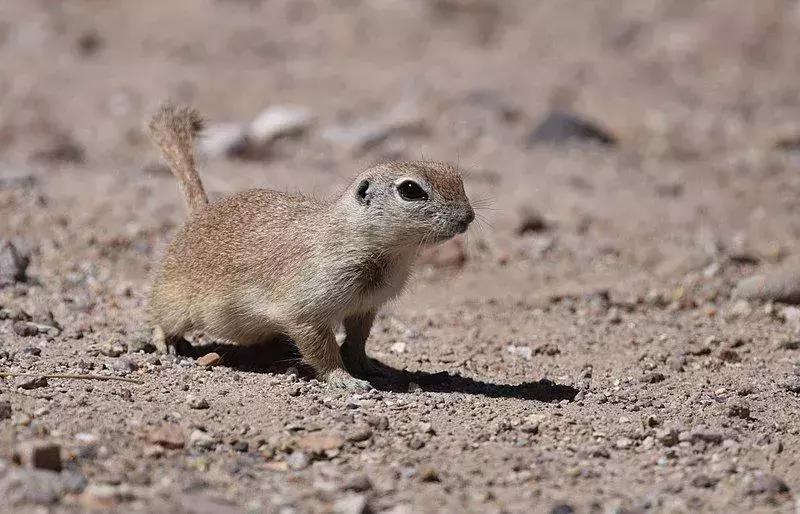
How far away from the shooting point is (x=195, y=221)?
20.2 ft

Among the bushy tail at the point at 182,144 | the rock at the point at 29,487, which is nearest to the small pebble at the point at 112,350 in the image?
the bushy tail at the point at 182,144

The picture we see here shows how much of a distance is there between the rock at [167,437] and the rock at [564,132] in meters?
8.02

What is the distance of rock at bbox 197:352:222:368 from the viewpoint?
18.7ft

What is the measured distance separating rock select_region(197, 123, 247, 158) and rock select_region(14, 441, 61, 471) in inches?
269

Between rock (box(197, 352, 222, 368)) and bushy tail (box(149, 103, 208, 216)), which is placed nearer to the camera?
rock (box(197, 352, 222, 368))

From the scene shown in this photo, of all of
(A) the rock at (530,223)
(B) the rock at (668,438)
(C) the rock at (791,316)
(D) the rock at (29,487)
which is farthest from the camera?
(A) the rock at (530,223)

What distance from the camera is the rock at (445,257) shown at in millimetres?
8227

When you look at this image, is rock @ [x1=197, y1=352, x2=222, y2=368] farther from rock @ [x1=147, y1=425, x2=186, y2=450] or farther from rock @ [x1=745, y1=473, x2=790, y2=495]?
rock @ [x1=745, y1=473, x2=790, y2=495]

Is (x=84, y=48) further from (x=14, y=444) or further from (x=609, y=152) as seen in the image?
(x=14, y=444)

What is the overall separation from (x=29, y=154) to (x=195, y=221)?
4.87 meters

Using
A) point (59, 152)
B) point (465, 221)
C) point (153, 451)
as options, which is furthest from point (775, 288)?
point (59, 152)

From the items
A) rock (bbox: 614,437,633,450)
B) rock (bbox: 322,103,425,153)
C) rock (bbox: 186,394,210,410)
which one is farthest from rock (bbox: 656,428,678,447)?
rock (bbox: 322,103,425,153)

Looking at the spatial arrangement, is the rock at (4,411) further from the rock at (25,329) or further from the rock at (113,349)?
the rock at (25,329)

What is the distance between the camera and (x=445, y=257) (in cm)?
827
